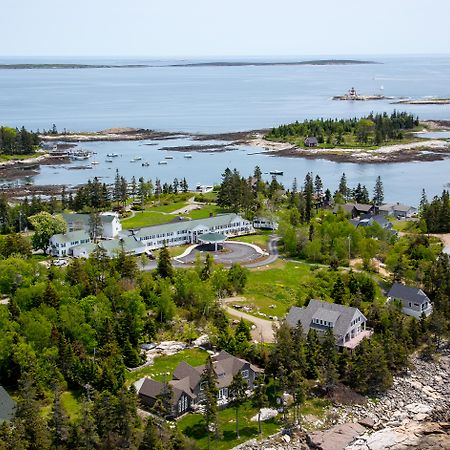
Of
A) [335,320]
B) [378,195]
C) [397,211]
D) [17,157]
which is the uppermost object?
[17,157]

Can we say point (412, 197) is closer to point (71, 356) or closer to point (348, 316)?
point (348, 316)

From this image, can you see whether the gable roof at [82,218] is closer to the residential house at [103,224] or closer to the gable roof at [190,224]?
the residential house at [103,224]

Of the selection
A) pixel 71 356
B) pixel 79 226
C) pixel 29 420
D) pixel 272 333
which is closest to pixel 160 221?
pixel 79 226

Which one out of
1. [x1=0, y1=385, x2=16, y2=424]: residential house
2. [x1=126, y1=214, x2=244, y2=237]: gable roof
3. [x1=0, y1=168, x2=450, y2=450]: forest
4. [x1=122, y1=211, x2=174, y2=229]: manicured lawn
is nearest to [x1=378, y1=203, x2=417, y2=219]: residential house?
[x1=0, y1=168, x2=450, y2=450]: forest

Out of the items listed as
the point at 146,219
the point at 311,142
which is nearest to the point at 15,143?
the point at 311,142

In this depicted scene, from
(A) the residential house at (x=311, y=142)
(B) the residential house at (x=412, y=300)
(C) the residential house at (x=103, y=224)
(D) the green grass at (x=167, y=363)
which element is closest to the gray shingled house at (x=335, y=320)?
(B) the residential house at (x=412, y=300)

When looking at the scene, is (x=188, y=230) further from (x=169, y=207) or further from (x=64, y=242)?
(x=169, y=207)

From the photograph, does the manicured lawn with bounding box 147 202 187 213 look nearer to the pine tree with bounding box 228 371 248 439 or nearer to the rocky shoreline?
the rocky shoreline
